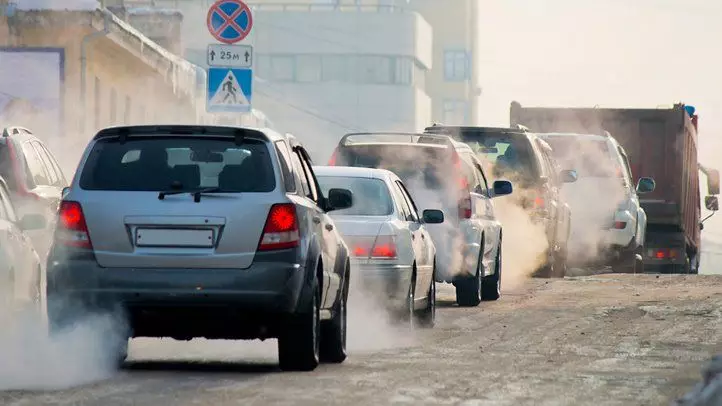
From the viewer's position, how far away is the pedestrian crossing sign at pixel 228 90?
25.6m

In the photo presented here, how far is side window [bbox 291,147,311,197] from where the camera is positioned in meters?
13.5

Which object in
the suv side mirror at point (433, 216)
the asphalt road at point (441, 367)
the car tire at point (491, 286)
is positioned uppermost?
the suv side mirror at point (433, 216)

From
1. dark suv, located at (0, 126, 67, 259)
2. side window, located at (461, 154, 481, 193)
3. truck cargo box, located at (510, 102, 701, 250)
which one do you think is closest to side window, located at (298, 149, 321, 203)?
dark suv, located at (0, 126, 67, 259)

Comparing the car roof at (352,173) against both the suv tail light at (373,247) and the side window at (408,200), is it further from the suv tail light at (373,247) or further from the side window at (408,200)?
the suv tail light at (373,247)

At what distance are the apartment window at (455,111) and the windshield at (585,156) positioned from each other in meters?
124

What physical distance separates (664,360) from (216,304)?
12.1 ft

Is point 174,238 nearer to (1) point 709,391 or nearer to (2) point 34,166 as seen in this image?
(1) point 709,391

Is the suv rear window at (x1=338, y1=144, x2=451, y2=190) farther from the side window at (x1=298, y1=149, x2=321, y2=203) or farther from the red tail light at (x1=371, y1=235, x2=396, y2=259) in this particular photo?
the side window at (x1=298, y1=149, x2=321, y2=203)

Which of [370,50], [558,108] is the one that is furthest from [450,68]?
[558,108]

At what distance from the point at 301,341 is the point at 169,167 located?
1.37m

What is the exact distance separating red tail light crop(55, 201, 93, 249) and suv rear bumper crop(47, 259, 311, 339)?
122mm

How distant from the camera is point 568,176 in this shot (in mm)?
30297

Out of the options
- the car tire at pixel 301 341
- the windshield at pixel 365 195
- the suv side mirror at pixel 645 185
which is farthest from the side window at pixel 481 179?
the car tire at pixel 301 341

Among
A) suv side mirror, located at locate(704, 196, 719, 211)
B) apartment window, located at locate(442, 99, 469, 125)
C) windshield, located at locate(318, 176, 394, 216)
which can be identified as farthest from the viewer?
apartment window, located at locate(442, 99, 469, 125)
